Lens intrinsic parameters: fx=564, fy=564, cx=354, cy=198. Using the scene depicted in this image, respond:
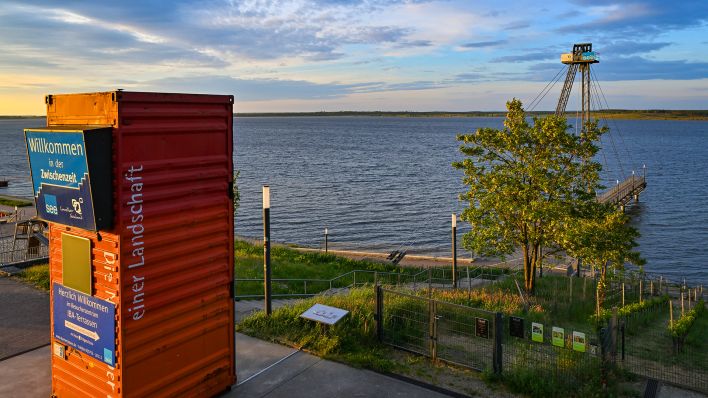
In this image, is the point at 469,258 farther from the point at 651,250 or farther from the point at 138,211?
the point at 138,211

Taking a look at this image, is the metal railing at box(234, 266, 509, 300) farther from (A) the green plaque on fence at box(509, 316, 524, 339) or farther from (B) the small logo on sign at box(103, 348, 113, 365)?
(B) the small logo on sign at box(103, 348, 113, 365)

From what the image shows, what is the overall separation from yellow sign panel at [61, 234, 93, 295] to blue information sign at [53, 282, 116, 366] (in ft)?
0.42

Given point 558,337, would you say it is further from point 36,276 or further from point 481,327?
point 36,276

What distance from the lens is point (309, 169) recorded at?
82000 millimetres

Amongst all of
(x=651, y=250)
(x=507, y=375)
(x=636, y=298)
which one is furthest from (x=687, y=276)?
(x=507, y=375)

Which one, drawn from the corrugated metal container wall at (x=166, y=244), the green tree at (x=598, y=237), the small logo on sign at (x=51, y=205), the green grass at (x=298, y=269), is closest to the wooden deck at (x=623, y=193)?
the green grass at (x=298, y=269)

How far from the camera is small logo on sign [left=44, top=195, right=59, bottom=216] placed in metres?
7.12

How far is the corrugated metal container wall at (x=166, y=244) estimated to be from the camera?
22.6ft

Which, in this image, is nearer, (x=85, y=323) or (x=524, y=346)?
(x=85, y=323)

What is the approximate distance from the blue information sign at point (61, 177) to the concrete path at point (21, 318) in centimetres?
439

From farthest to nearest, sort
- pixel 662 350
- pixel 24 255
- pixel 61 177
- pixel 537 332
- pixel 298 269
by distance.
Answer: pixel 298 269 < pixel 24 255 < pixel 662 350 < pixel 537 332 < pixel 61 177

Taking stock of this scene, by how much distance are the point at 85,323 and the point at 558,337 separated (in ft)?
23.1

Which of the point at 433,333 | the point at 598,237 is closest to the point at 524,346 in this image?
the point at 433,333

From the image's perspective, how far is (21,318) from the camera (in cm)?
1200
